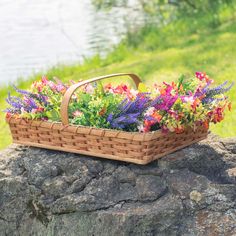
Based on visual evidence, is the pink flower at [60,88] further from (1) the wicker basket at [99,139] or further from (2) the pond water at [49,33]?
(2) the pond water at [49,33]

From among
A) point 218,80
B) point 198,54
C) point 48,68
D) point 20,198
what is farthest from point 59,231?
point 48,68

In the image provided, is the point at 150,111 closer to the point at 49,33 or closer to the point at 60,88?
the point at 60,88

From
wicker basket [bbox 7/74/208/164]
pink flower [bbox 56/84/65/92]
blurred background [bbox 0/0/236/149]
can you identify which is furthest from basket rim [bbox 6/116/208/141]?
blurred background [bbox 0/0/236/149]

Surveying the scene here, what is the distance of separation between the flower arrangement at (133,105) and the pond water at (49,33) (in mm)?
7982

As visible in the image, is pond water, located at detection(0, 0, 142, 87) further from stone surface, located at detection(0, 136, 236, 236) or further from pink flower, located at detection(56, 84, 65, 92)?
stone surface, located at detection(0, 136, 236, 236)

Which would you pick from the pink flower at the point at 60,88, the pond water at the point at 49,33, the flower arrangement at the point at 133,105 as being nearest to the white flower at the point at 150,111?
the flower arrangement at the point at 133,105

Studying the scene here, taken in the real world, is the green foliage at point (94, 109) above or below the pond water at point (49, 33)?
above

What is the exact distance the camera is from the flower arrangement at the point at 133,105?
423 centimetres

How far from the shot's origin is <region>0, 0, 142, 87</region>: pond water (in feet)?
46.3

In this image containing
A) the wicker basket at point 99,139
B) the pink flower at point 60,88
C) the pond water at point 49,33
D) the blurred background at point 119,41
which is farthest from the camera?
the pond water at point 49,33

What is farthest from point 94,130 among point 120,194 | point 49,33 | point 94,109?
point 49,33

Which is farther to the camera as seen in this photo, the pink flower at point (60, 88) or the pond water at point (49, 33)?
the pond water at point (49, 33)

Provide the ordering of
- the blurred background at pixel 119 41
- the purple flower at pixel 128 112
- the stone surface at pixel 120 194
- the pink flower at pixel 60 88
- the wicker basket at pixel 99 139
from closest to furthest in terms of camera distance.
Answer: the stone surface at pixel 120 194 < the wicker basket at pixel 99 139 < the purple flower at pixel 128 112 < the pink flower at pixel 60 88 < the blurred background at pixel 119 41

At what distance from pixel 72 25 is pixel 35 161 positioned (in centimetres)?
1270
